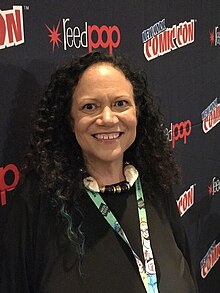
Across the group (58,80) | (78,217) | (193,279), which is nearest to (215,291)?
(193,279)

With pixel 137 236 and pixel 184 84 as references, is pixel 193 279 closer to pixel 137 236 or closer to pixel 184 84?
pixel 137 236

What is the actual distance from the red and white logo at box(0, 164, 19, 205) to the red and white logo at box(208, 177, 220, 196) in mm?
1293

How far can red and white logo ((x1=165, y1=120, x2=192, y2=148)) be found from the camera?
6.76ft

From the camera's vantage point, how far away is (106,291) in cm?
129

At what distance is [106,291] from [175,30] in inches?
45.7

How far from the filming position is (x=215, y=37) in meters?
2.29

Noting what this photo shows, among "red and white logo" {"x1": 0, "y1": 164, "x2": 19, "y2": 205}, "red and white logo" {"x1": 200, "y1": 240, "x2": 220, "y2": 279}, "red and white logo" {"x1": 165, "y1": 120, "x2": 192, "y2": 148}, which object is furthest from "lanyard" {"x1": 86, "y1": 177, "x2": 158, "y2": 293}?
"red and white logo" {"x1": 200, "y1": 240, "x2": 220, "y2": 279}

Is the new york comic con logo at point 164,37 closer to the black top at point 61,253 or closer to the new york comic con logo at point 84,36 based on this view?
the new york comic con logo at point 84,36

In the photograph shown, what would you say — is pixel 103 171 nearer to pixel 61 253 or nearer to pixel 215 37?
pixel 61 253

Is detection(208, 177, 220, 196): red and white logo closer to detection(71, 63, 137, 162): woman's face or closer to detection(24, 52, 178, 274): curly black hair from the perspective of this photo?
detection(24, 52, 178, 274): curly black hair

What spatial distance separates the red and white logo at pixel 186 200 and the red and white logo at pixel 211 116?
0.30 m

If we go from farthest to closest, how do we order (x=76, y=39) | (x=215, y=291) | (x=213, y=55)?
(x=215, y=291) → (x=213, y=55) → (x=76, y=39)

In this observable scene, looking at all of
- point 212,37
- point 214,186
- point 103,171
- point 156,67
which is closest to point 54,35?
point 103,171

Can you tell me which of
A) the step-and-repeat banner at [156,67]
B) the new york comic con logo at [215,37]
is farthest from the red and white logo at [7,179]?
the new york comic con logo at [215,37]
